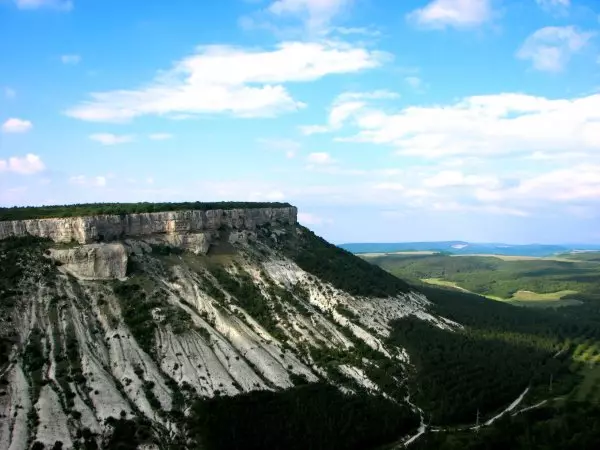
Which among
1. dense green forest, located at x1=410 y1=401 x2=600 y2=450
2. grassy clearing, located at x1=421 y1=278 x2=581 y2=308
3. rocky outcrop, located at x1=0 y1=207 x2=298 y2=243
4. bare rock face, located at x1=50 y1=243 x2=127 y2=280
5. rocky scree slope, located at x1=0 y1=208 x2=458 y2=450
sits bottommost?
dense green forest, located at x1=410 y1=401 x2=600 y2=450

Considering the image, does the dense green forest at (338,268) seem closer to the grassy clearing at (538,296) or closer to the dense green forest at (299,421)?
the dense green forest at (299,421)

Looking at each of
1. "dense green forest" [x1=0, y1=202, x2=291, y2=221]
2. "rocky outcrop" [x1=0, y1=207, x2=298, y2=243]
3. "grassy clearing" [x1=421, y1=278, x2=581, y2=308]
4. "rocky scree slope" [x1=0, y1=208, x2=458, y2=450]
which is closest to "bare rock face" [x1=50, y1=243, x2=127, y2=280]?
"rocky scree slope" [x1=0, y1=208, x2=458, y2=450]

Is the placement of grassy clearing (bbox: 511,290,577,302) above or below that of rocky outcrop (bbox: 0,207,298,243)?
below

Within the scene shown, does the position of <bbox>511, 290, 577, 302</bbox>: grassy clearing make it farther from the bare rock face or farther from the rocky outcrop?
the bare rock face

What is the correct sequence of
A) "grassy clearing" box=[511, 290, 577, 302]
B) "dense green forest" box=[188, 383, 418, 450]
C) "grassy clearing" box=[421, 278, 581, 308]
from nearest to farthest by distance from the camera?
"dense green forest" box=[188, 383, 418, 450], "grassy clearing" box=[421, 278, 581, 308], "grassy clearing" box=[511, 290, 577, 302]

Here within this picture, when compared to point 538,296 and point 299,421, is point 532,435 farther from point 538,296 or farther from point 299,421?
point 538,296

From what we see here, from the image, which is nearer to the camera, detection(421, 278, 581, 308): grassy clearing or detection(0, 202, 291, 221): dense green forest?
detection(0, 202, 291, 221): dense green forest

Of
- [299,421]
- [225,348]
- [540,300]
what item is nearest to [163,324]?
[225,348]

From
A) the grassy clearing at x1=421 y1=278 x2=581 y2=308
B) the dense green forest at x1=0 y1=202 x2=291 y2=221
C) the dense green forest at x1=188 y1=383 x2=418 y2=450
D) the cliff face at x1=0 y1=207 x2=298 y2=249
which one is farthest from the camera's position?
the grassy clearing at x1=421 y1=278 x2=581 y2=308

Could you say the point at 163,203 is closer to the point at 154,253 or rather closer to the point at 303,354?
the point at 154,253
